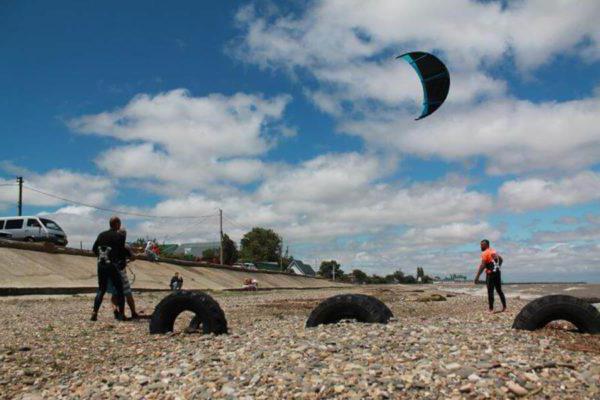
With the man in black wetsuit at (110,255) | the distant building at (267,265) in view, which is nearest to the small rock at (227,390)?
the man in black wetsuit at (110,255)

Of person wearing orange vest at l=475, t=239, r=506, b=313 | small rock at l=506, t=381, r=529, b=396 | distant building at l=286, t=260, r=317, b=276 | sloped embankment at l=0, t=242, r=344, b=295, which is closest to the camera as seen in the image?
small rock at l=506, t=381, r=529, b=396

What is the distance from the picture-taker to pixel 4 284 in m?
29.3

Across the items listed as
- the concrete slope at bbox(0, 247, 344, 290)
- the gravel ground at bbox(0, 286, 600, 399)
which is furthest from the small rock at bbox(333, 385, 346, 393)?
the concrete slope at bbox(0, 247, 344, 290)

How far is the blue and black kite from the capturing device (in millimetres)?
16422

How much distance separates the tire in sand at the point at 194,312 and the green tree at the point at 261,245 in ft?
412

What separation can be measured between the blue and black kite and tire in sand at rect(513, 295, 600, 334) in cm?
751

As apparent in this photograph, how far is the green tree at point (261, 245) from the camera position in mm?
138250

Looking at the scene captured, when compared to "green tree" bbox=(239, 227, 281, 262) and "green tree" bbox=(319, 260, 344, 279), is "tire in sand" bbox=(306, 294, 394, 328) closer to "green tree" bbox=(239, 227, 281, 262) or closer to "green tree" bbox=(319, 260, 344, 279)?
"green tree" bbox=(239, 227, 281, 262)

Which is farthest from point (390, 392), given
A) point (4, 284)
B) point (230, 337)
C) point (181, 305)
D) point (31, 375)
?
point (4, 284)

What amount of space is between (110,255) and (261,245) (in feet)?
421

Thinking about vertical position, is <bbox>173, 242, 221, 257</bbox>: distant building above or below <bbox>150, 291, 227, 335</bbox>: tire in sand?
above

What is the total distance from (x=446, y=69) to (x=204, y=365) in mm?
12824

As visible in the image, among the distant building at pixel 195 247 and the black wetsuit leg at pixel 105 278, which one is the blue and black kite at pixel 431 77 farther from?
the distant building at pixel 195 247

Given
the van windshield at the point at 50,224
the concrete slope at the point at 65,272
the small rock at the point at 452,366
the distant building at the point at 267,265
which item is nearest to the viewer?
the small rock at the point at 452,366
